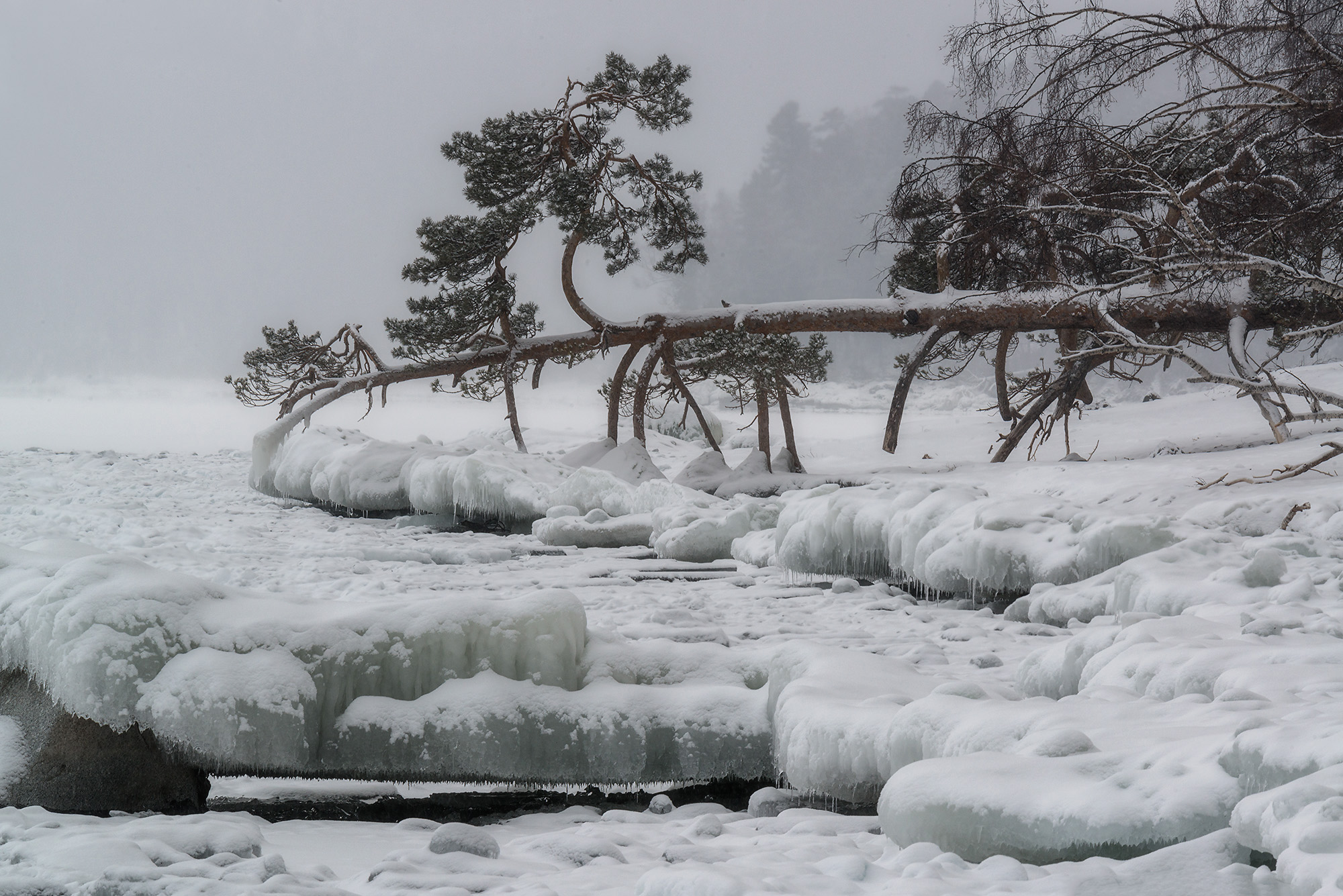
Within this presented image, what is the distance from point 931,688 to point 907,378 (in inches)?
368

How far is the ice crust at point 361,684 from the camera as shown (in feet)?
10.6

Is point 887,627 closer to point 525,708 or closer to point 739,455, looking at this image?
point 525,708

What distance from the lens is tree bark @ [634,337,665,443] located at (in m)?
13.7

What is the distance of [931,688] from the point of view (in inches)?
140

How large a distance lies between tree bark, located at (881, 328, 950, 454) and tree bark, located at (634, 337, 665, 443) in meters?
3.50

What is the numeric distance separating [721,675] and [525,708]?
87cm

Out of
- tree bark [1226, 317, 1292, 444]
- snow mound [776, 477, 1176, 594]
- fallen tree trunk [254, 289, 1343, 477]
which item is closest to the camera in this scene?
snow mound [776, 477, 1176, 594]

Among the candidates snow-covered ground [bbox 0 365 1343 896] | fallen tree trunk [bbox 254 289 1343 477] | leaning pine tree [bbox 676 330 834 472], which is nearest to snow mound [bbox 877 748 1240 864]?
snow-covered ground [bbox 0 365 1343 896]

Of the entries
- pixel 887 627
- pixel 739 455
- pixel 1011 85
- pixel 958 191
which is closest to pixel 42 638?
pixel 887 627

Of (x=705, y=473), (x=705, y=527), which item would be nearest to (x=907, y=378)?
(x=705, y=473)

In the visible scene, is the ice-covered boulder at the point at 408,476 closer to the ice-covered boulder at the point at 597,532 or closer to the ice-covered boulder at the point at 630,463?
the ice-covered boulder at the point at 630,463

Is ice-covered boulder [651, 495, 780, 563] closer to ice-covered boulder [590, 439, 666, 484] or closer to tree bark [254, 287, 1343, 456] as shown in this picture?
ice-covered boulder [590, 439, 666, 484]

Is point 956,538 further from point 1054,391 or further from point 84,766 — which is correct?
point 1054,391

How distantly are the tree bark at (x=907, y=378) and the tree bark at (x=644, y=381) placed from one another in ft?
11.5
